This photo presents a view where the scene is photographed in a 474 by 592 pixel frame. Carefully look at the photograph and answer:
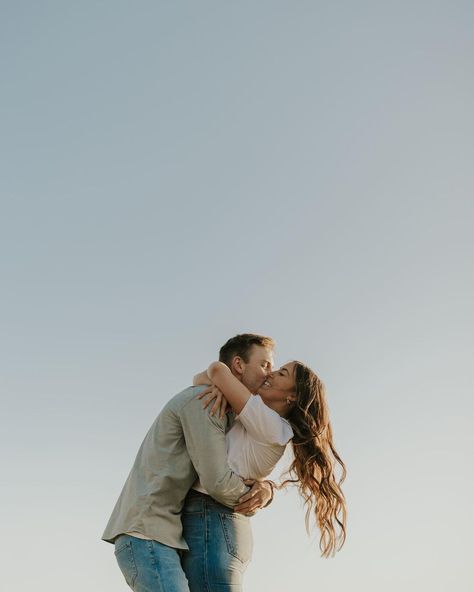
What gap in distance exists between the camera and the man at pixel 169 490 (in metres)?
4.73

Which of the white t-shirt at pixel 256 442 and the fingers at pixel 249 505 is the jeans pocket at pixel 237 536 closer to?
the fingers at pixel 249 505

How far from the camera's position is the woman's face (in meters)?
5.60

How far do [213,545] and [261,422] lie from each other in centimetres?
83

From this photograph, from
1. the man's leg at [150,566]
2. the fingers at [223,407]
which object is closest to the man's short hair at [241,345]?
the fingers at [223,407]

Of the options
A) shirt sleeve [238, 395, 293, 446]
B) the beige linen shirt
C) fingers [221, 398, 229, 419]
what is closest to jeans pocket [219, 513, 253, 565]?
the beige linen shirt

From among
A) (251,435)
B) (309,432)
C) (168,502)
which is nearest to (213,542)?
(168,502)

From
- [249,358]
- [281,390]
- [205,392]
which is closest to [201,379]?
[205,392]

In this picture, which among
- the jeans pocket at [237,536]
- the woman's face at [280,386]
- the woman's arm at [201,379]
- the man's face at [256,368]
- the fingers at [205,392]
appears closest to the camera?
the jeans pocket at [237,536]

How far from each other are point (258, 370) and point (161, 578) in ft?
5.63

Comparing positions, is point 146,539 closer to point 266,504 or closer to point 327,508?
point 266,504

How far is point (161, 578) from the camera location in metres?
4.62

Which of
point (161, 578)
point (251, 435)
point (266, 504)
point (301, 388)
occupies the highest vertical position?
point (301, 388)

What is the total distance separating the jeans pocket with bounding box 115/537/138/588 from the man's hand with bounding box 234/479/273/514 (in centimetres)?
72

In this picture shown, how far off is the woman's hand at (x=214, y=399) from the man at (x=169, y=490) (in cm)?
5
